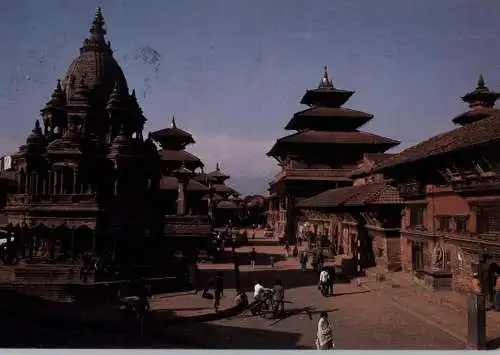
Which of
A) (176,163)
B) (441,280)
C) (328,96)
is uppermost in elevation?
(328,96)

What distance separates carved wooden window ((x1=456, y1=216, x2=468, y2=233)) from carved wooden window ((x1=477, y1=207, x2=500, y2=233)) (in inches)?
26.3

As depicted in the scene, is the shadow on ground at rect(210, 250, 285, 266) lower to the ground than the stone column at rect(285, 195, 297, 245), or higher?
lower

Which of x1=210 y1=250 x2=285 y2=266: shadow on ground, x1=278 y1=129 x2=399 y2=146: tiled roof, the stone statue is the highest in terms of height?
x1=278 y1=129 x2=399 y2=146: tiled roof

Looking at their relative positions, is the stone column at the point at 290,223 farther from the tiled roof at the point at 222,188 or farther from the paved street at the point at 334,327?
the tiled roof at the point at 222,188

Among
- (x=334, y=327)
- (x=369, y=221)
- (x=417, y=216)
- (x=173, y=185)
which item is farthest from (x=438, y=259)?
(x=173, y=185)

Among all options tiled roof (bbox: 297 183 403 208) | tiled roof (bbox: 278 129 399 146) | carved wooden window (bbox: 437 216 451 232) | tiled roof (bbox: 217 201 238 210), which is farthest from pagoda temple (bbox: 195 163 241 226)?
carved wooden window (bbox: 437 216 451 232)

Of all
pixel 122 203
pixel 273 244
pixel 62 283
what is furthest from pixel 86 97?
pixel 273 244

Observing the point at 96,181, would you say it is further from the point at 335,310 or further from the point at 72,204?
the point at 335,310

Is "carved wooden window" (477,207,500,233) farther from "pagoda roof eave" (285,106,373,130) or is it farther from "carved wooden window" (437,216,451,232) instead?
"pagoda roof eave" (285,106,373,130)

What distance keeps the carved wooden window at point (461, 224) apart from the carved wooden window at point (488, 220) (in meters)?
0.67

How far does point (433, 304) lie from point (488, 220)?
2498mm

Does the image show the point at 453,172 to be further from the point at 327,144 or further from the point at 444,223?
the point at 327,144

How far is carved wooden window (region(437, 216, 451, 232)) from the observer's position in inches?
488

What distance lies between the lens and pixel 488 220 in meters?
10.3
